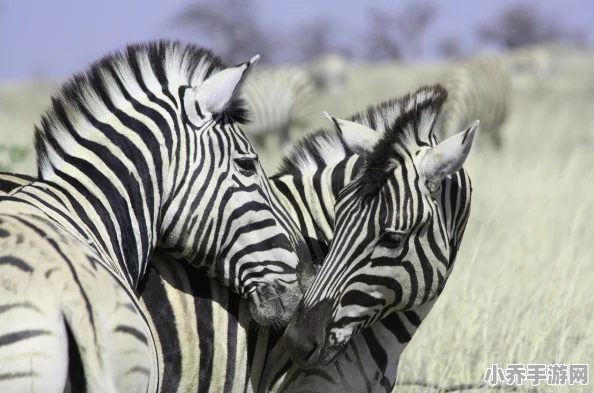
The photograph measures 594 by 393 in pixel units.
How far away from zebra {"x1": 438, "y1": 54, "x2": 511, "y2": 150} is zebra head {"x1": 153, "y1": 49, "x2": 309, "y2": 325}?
10821 millimetres

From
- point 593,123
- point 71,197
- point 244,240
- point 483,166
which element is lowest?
point 244,240

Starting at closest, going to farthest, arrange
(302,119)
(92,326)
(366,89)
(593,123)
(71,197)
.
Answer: (92,326) → (71,197) → (302,119) → (593,123) → (366,89)

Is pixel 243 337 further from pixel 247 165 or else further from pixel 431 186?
pixel 431 186

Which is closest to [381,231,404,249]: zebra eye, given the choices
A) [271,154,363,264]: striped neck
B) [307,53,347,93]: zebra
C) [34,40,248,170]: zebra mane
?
[271,154,363,264]: striped neck

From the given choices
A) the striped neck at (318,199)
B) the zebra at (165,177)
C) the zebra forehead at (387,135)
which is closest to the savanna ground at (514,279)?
the striped neck at (318,199)

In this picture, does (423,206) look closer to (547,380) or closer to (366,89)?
(547,380)

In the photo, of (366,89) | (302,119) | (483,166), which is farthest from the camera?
(366,89)

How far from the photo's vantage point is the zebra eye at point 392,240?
310 centimetres

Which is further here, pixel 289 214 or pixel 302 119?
pixel 302 119

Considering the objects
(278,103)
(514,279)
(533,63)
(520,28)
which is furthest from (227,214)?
(520,28)

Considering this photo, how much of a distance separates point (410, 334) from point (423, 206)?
2.36 ft

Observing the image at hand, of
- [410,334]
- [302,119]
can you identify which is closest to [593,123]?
[302,119]

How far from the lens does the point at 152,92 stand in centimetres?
334

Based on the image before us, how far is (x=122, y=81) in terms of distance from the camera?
330 cm
